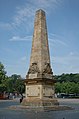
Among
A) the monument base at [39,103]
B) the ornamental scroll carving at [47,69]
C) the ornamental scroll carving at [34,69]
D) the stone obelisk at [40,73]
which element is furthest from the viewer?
the ornamental scroll carving at [47,69]

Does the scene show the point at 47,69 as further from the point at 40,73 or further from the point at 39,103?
the point at 39,103

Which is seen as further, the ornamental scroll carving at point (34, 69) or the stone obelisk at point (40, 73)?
the ornamental scroll carving at point (34, 69)

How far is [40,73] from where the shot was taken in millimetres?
24234

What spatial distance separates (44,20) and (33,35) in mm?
2009

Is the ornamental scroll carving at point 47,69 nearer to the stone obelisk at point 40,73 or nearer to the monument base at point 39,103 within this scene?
the stone obelisk at point 40,73

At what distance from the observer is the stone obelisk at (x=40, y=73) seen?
23.8 metres

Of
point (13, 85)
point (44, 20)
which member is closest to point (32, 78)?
point (44, 20)

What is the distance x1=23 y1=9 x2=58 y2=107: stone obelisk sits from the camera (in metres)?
23.8

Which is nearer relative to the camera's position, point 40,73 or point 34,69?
point 40,73

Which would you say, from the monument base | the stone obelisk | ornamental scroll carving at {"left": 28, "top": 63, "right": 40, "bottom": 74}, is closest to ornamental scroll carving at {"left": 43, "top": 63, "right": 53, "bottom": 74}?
the stone obelisk

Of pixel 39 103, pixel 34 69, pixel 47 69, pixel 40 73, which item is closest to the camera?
pixel 39 103

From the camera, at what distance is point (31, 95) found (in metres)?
24.4

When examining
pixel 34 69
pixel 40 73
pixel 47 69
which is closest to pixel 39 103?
pixel 40 73

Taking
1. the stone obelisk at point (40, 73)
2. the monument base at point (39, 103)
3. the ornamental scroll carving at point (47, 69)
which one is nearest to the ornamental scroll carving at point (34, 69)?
the stone obelisk at point (40, 73)
